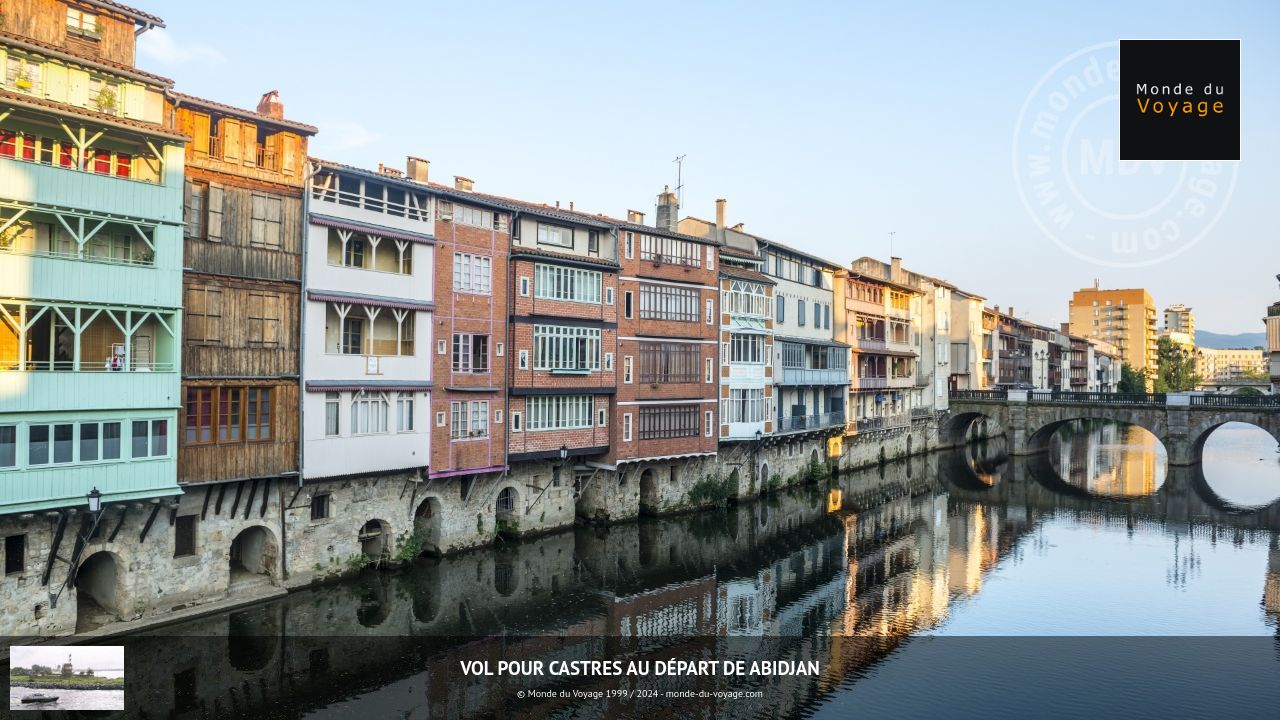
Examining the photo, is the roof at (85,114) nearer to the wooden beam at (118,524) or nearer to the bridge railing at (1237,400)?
the wooden beam at (118,524)

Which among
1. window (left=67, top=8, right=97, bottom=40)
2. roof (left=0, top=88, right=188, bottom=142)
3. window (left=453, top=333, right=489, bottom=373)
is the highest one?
window (left=67, top=8, right=97, bottom=40)

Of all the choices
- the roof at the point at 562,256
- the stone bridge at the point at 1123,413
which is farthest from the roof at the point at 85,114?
the stone bridge at the point at 1123,413

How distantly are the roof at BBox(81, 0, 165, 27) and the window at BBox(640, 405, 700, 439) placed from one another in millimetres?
29851

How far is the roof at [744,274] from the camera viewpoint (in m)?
53.3

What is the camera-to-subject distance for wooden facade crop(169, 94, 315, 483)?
29.2 meters

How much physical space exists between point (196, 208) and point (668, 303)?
26.7 metres

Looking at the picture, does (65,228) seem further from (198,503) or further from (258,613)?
(258,613)

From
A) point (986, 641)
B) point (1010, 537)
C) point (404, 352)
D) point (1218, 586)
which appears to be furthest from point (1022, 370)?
point (404, 352)

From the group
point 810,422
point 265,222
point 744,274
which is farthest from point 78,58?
point 810,422

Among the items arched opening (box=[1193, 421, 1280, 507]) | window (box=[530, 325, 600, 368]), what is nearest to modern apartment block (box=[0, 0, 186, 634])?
window (box=[530, 325, 600, 368])

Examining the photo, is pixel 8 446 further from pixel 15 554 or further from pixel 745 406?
pixel 745 406

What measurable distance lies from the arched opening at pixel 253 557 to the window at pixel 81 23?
62.1ft

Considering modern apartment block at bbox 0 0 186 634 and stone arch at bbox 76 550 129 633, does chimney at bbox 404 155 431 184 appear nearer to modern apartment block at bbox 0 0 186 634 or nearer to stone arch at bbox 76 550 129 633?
modern apartment block at bbox 0 0 186 634

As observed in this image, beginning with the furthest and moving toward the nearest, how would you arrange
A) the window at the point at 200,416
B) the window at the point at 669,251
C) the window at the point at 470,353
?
the window at the point at 669,251 → the window at the point at 470,353 → the window at the point at 200,416
